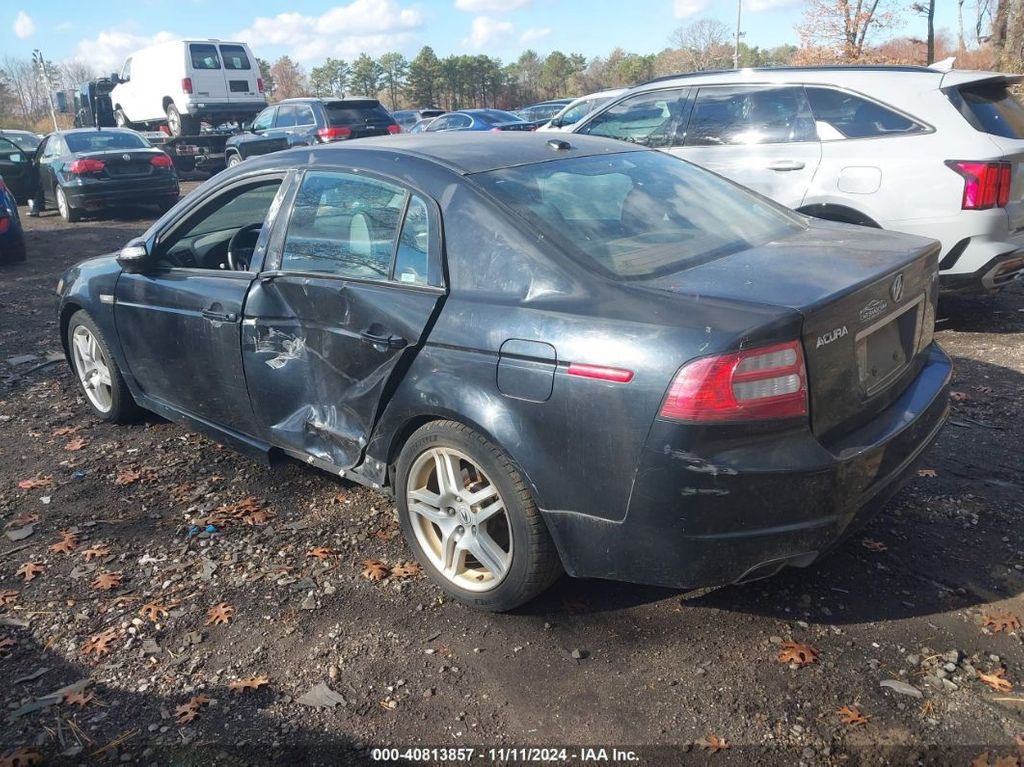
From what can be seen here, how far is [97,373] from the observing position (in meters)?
5.22

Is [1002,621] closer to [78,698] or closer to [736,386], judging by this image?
[736,386]

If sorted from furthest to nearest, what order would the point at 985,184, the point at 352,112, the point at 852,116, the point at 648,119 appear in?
1. the point at 352,112
2. the point at 648,119
3. the point at 852,116
4. the point at 985,184

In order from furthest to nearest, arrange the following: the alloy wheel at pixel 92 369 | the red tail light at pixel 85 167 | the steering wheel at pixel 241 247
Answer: the red tail light at pixel 85 167 → the alloy wheel at pixel 92 369 → the steering wheel at pixel 241 247

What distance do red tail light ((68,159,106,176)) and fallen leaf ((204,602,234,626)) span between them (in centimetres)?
1277

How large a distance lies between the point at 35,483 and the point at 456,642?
9.26 feet

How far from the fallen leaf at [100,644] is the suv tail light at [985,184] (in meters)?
5.67

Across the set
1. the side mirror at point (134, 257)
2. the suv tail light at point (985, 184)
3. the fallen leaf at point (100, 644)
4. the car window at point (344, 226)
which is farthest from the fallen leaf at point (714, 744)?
the suv tail light at point (985, 184)

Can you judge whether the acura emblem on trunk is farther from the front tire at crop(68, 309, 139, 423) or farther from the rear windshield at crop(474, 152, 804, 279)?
the front tire at crop(68, 309, 139, 423)

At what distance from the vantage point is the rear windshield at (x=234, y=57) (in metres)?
21.9

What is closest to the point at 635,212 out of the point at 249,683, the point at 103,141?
the point at 249,683

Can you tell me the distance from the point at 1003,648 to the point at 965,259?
148 inches

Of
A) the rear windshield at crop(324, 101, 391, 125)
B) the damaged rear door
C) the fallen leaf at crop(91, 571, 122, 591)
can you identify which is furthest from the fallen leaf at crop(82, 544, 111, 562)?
the rear windshield at crop(324, 101, 391, 125)

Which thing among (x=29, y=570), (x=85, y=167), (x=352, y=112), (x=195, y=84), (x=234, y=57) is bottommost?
(x=29, y=570)

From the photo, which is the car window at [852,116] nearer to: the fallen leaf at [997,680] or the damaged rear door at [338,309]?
the damaged rear door at [338,309]
